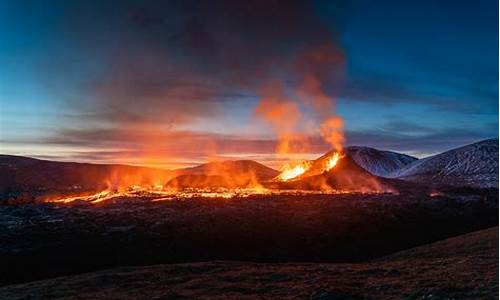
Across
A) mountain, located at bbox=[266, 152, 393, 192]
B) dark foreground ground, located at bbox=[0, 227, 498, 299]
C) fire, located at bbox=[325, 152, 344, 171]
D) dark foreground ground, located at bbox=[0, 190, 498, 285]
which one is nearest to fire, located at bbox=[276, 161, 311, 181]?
fire, located at bbox=[325, 152, 344, 171]

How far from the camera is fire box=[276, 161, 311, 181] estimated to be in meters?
157

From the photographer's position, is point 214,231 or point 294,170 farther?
point 294,170

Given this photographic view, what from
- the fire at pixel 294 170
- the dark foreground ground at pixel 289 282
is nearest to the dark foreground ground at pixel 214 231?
the dark foreground ground at pixel 289 282

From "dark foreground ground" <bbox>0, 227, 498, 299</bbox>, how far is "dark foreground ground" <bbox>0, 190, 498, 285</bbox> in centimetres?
847

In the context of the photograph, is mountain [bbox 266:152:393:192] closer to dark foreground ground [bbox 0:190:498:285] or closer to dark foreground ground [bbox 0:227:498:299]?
dark foreground ground [bbox 0:190:498:285]

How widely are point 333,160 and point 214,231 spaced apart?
101749 millimetres

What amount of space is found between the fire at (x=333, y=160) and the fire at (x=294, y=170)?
933cm

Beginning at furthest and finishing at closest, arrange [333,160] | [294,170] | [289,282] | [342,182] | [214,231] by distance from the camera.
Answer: [294,170], [333,160], [342,182], [214,231], [289,282]

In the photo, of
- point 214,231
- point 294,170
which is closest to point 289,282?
point 214,231

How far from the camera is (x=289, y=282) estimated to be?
28.2 m

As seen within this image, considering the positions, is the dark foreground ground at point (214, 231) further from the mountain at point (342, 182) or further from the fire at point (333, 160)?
the fire at point (333, 160)

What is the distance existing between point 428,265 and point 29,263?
3150cm

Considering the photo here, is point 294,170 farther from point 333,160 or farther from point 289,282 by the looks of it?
point 289,282

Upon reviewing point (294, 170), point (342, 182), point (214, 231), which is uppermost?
point (294, 170)
